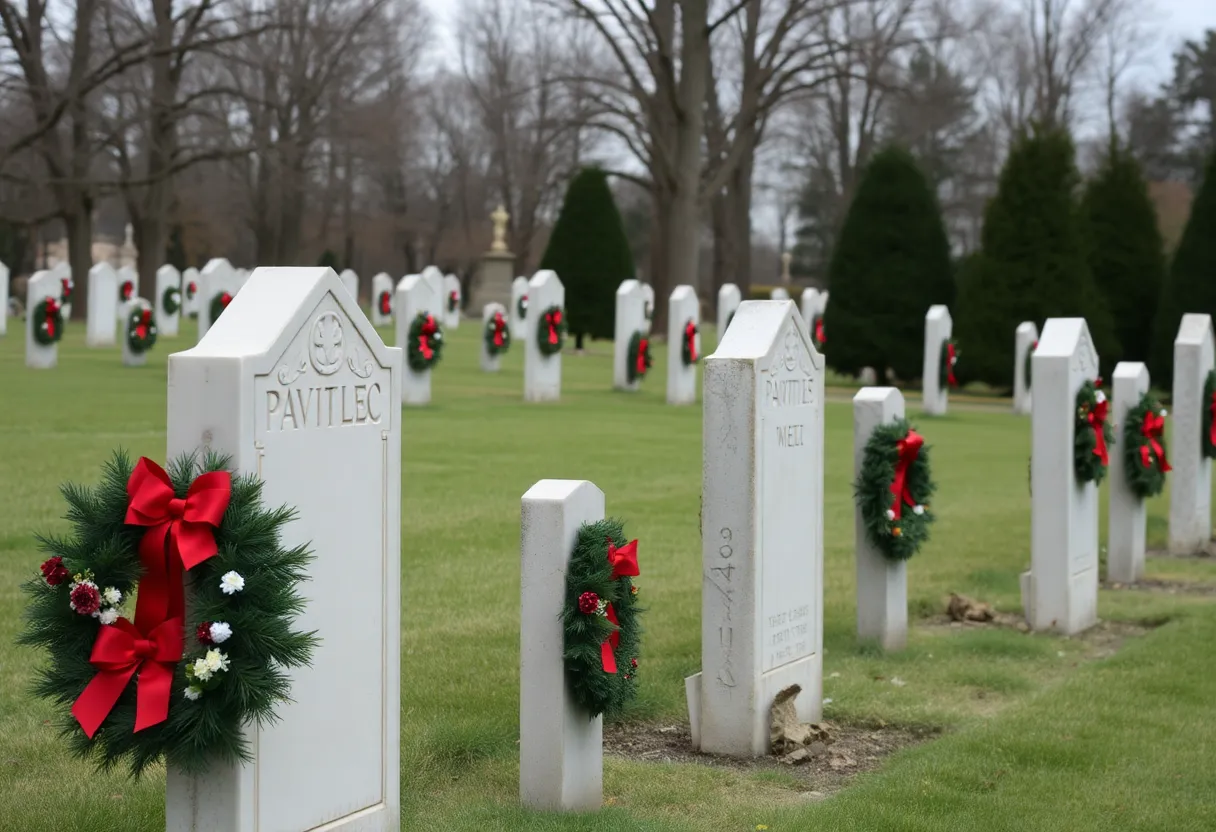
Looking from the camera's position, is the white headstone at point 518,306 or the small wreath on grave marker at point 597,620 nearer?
the small wreath on grave marker at point 597,620

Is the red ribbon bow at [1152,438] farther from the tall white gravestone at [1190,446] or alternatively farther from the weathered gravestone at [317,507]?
the weathered gravestone at [317,507]

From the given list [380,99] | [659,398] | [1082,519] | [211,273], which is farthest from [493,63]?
[1082,519]

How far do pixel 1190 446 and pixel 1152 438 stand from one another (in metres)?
1.63

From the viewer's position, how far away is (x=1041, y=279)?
26.4 metres

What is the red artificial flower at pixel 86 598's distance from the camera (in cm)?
364

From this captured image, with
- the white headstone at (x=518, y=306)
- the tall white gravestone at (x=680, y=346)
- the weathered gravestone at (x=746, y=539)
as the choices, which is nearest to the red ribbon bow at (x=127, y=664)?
the weathered gravestone at (x=746, y=539)

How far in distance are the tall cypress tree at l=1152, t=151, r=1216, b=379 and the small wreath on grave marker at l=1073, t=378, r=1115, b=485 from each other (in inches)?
746

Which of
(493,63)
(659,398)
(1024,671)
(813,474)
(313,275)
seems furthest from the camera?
(493,63)

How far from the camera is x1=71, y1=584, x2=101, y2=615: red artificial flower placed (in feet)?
11.9

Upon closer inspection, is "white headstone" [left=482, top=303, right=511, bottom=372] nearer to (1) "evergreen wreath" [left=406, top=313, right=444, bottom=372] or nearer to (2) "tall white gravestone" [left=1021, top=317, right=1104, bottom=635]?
(1) "evergreen wreath" [left=406, top=313, right=444, bottom=372]

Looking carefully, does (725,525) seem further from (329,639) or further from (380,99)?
(380,99)

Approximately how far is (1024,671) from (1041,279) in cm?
2006

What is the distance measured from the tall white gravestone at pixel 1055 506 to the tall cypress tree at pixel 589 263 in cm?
2534

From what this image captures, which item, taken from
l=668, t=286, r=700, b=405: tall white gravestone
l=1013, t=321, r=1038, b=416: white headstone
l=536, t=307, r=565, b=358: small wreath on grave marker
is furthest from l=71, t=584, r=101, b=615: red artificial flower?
l=1013, t=321, r=1038, b=416: white headstone
